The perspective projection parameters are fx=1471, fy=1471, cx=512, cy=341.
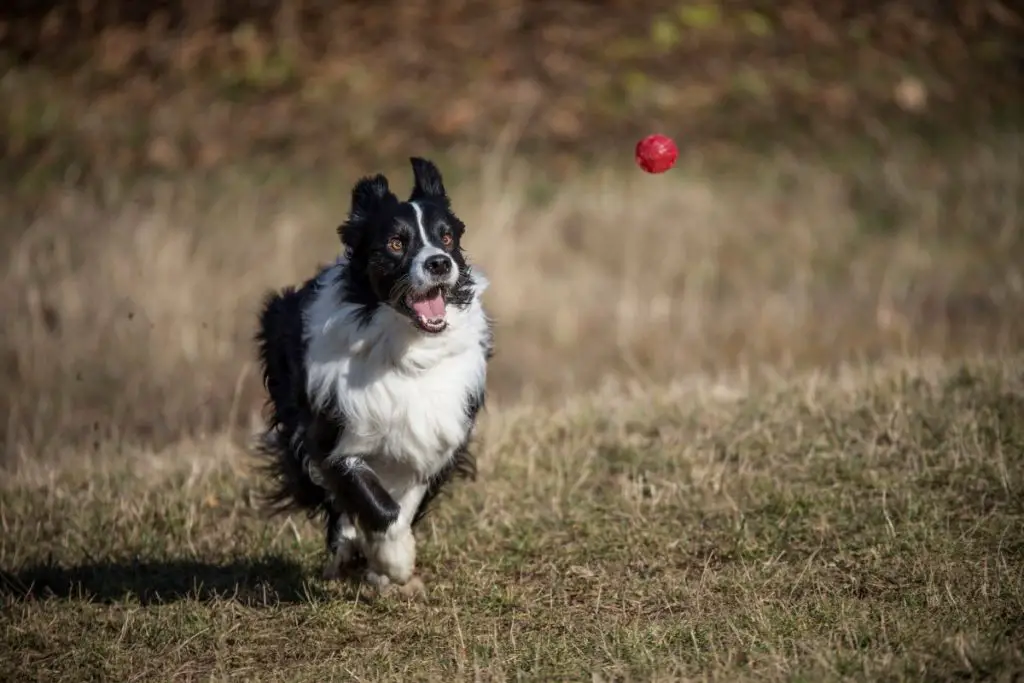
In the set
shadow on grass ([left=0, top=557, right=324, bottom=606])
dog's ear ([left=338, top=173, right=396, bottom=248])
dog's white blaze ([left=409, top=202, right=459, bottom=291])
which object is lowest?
shadow on grass ([left=0, top=557, right=324, bottom=606])

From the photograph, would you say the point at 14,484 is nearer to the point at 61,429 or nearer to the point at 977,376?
the point at 61,429

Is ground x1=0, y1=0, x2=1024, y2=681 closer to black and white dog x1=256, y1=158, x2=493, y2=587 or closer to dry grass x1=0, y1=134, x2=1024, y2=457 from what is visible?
dry grass x1=0, y1=134, x2=1024, y2=457

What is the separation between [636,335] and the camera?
12742 millimetres

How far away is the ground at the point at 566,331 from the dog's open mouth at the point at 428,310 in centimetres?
129

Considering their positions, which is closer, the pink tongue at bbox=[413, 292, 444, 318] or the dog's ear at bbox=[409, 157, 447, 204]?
the pink tongue at bbox=[413, 292, 444, 318]

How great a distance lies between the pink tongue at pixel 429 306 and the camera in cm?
609

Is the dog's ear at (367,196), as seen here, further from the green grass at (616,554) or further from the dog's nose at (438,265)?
the green grass at (616,554)

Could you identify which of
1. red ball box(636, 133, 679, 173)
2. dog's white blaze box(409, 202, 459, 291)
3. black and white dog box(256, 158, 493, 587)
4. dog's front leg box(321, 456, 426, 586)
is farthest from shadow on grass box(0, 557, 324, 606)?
red ball box(636, 133, 679, 173)

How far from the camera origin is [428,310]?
20.0ft

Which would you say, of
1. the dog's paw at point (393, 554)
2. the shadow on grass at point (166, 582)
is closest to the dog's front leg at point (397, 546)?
the dog's paw at point (393, 554)

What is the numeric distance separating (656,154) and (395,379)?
214 centimetres

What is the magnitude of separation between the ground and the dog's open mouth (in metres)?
1.29

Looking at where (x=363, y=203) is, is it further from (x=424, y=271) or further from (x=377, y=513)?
(x=377, y=513)

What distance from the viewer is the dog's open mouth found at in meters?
6.07
